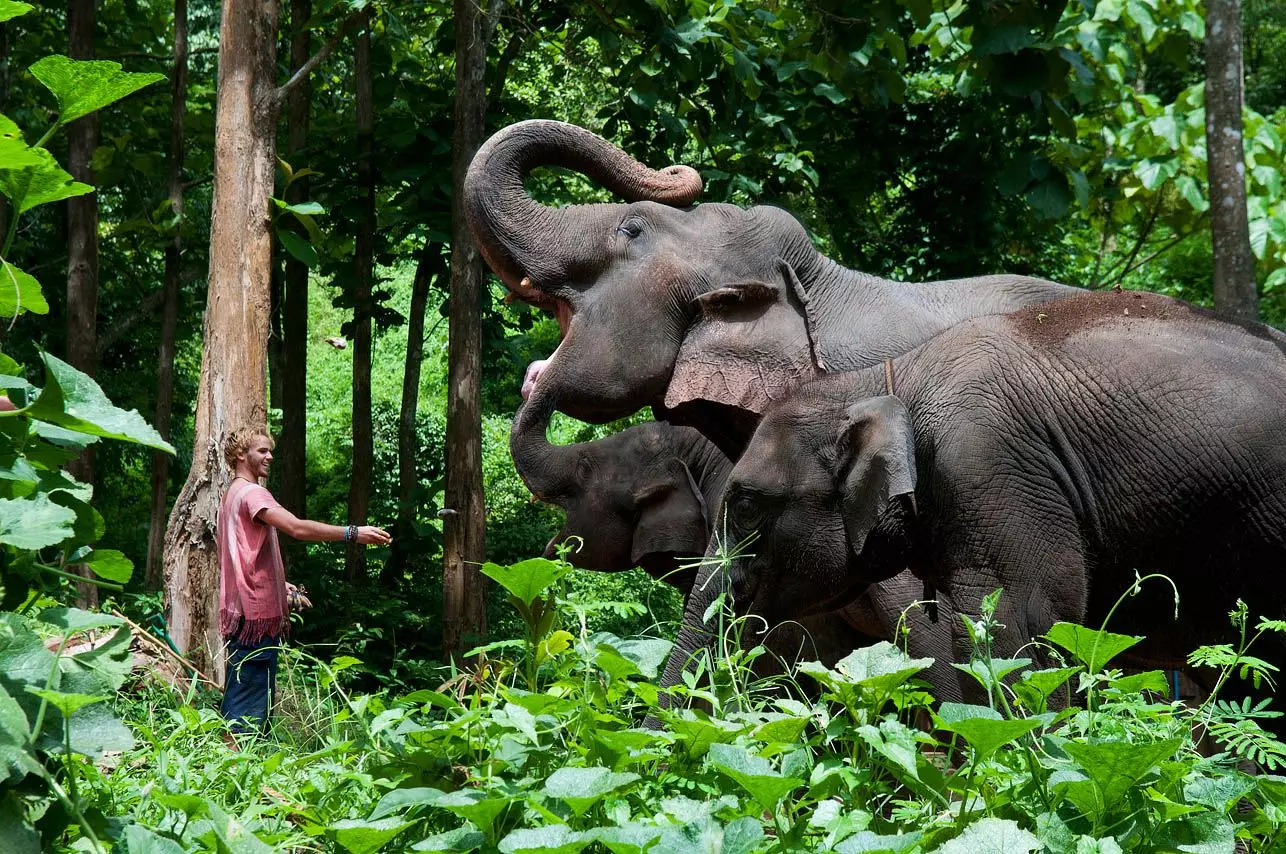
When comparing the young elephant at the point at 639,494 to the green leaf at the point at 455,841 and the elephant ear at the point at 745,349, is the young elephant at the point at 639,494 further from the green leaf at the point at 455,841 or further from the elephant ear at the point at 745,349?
the green leaf at the point at 455,841

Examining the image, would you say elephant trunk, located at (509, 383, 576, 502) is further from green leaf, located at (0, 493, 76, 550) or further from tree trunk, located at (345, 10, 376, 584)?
green leaf, located at (0, 493, 76, 550)

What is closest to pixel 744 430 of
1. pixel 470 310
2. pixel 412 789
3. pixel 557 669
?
pixel 470 310

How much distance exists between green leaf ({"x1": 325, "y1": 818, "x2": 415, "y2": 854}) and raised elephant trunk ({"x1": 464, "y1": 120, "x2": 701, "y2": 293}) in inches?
163

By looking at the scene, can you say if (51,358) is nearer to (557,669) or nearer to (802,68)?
(557,669)

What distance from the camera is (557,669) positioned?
2131 mm

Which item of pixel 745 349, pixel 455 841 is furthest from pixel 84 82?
pixel 745 349

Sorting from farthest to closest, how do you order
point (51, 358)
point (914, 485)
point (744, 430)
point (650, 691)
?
point (744, 430), point (914, 485), point (650, 691), point (51, 358)

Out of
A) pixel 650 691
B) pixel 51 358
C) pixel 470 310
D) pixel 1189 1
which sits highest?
pixel 1189 1

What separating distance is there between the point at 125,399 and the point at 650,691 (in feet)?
37.5

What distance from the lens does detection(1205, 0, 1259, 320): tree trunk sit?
6.67m

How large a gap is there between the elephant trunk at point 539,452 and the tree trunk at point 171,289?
10.7 ft

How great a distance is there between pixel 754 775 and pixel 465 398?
604 cm

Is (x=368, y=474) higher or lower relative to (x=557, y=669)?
lower

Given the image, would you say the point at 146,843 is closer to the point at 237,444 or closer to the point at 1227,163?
the point at 237,444
